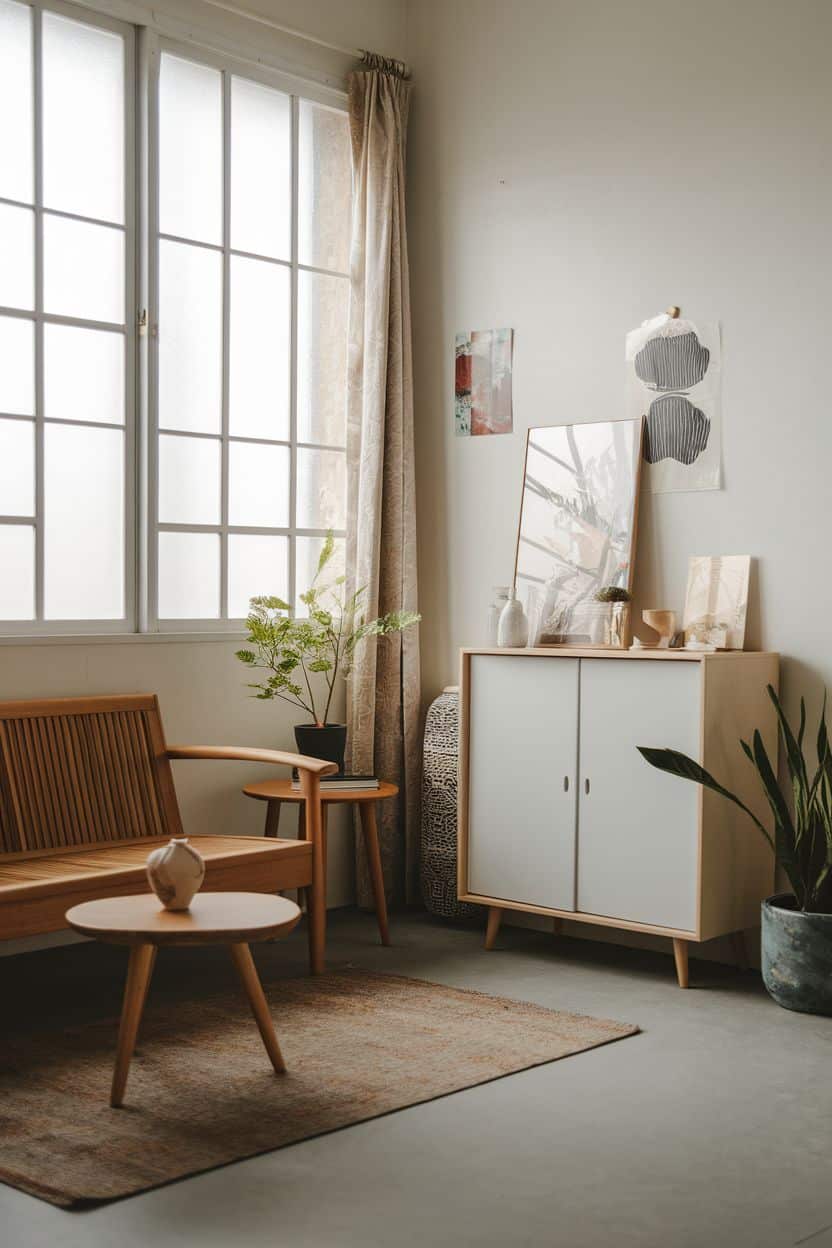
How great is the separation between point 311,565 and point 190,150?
1506 millimetres

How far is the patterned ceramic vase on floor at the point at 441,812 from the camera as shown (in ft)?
16.1

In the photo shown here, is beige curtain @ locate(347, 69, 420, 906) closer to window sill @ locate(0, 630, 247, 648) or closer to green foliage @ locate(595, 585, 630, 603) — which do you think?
window sill @ locate(0, 630, 247, 648)

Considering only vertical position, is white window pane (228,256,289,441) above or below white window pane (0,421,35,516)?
above

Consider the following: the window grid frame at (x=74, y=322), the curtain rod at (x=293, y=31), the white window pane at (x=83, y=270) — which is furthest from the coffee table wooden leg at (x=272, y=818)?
the curtain rod at (x=293, y=31)

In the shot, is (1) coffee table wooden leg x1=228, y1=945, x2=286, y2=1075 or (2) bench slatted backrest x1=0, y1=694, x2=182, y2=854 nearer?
(1) coffee table wooden leg x1=228, y1=945, x2=286, y2=1075

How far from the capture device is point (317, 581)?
5156 mm

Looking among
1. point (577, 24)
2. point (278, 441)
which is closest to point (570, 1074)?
point (278, 441)

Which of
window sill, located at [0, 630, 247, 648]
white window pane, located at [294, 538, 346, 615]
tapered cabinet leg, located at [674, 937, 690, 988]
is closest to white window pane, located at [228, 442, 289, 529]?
white window pane, located at [294, 538, 346, 615]

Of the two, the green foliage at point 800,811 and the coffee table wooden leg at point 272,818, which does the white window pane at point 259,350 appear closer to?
the coffee table wooden leg at point 272,818

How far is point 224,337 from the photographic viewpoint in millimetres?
4801

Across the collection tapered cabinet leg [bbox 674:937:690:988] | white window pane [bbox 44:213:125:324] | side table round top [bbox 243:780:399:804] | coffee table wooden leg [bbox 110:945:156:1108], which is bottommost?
tapered cabinet leg [bbox 674:937:690:988]

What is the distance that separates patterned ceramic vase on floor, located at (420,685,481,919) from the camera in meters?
4.90

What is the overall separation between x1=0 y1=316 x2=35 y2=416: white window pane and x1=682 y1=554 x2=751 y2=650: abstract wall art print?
214 cm

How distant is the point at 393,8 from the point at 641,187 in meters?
1.47
